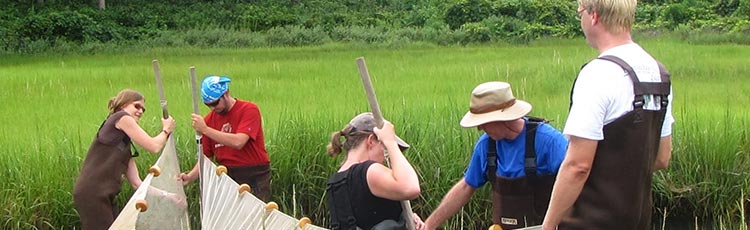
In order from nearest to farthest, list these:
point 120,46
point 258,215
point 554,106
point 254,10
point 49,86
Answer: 1. point 258,215
2. point 554,106
3. point 49,86
4. point 120,46
5. point 254,10

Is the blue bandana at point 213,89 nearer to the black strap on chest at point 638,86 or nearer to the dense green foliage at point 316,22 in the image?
the black strap on chest at point 638,86

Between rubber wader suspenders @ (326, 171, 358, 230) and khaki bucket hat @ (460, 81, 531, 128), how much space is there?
0.47 meters

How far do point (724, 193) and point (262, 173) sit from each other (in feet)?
9.23

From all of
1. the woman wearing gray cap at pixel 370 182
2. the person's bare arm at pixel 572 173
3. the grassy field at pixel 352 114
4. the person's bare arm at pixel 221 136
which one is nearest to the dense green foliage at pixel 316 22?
the grassy field at pixel 352 114

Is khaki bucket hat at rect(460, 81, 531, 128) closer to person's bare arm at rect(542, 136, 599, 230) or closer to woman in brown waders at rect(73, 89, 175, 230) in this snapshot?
person's bare arm at rect(542, 136, 599, 230)

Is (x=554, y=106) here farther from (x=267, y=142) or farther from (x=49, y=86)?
(x=49, y=86)

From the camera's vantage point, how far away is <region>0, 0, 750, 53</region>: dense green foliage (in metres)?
20.3

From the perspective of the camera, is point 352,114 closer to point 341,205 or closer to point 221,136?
point 221,136

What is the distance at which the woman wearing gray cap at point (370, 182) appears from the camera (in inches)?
130

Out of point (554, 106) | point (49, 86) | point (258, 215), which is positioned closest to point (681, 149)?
point (554, 106)

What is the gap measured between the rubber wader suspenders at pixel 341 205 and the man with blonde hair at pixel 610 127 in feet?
2.31

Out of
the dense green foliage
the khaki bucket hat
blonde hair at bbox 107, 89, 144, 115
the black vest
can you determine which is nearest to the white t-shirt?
the khaki bucket hat

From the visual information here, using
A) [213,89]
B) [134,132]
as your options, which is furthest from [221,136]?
[134,132]

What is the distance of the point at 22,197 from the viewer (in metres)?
5.99
